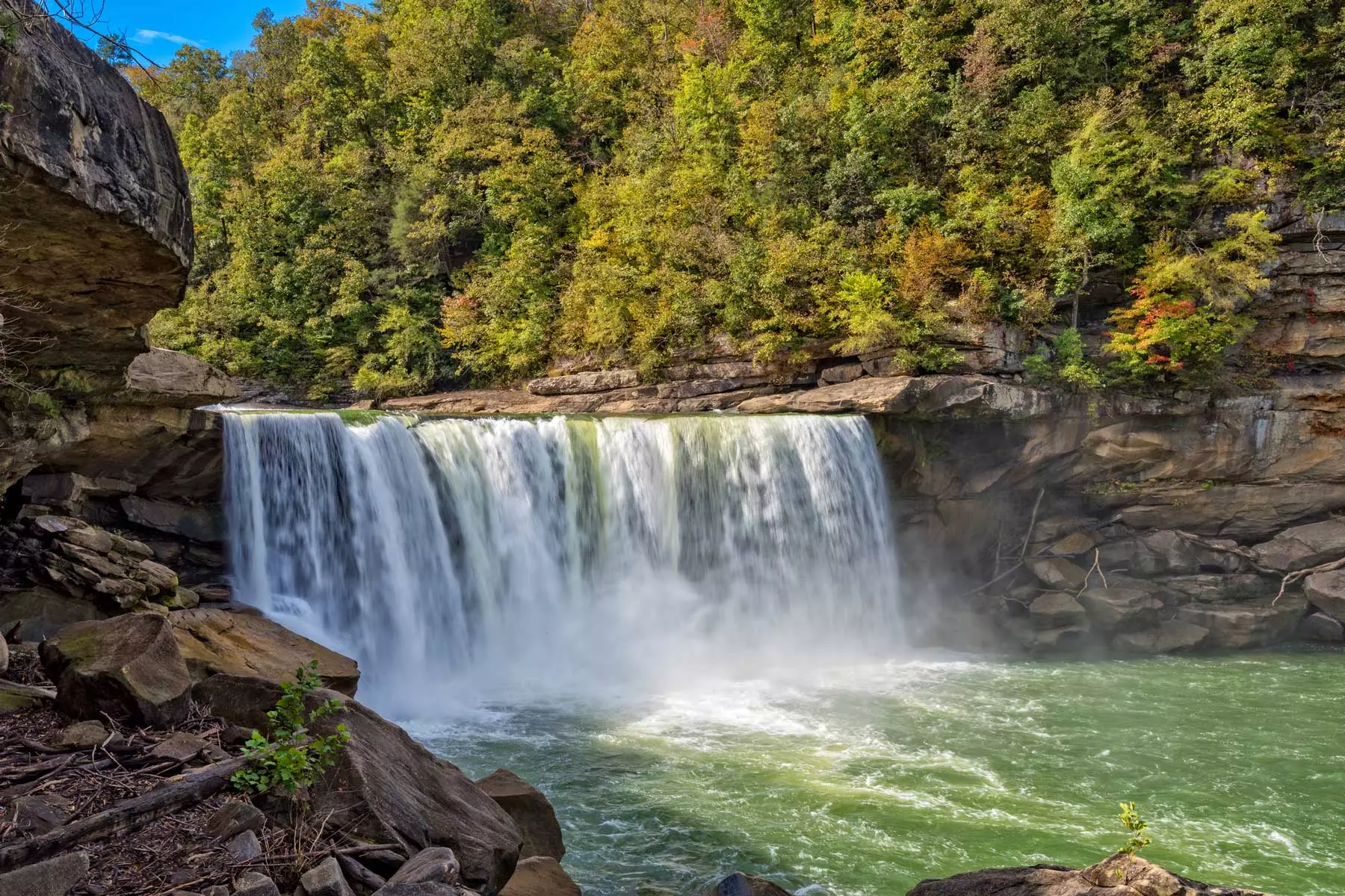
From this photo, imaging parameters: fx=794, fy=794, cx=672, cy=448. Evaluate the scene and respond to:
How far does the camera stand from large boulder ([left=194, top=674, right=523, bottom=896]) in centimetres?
409

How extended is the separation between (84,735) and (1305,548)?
19029mm

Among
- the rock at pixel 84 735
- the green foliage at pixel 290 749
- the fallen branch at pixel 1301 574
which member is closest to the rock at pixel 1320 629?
the fallen branch at pixel 1301 574

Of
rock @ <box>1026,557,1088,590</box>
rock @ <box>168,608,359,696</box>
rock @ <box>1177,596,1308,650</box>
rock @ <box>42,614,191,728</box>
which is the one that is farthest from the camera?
rock @ <box>1026,557,1088,590</box>

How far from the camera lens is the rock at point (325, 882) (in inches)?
135

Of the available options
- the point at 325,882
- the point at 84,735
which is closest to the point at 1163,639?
the point at 325,882

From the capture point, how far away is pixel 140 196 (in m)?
4.66

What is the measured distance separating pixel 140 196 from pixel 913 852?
753cm

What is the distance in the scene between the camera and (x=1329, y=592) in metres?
14.8

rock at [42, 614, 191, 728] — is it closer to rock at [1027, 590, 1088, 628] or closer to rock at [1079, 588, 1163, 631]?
rock at [1027, 590, 1088, 628]

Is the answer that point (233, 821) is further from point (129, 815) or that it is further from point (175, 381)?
point (175, 381)

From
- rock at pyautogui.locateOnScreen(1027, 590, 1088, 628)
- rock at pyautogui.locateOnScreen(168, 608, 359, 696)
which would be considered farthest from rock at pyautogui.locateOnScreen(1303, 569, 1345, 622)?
rock at pyautogui.locateOnScreen(168, 608, 359, 696)

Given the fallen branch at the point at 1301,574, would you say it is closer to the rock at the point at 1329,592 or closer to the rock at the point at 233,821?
the rock at the point at 1329,592

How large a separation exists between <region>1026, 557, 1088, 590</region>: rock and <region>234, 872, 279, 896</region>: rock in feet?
50.7

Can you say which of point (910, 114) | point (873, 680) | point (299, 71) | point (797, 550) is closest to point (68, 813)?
point (873, 680)
